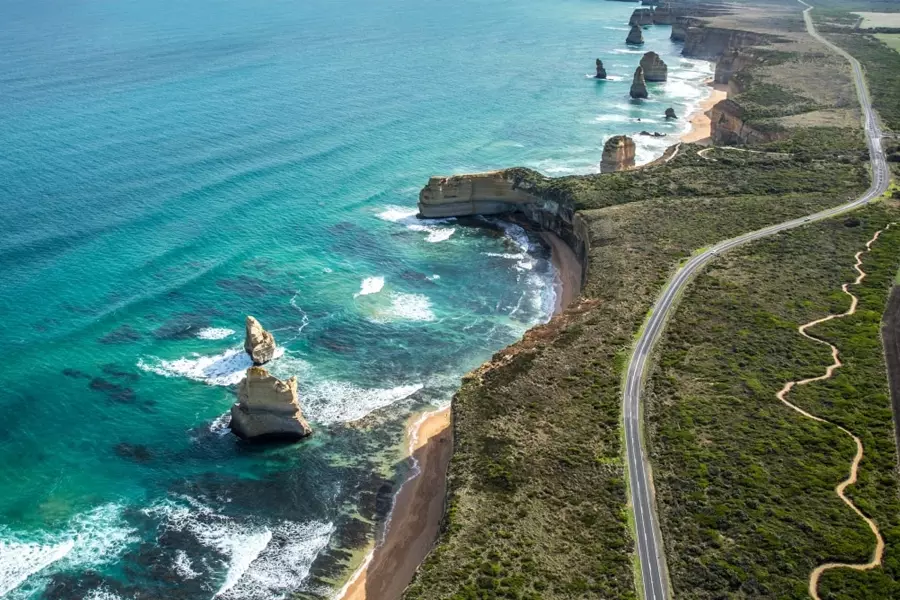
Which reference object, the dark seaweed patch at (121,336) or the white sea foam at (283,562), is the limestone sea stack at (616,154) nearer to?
the dark seaweed patch at (121,336)

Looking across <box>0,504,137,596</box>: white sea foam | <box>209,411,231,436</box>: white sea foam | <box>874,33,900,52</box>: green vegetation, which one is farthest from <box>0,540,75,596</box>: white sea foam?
<box>874,33,900,52</box>: green vegetation

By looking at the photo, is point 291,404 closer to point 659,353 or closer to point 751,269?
point 659,353

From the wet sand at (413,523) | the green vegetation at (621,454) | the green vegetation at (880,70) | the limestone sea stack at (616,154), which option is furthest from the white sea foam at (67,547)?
the green vegetation at (880,70)

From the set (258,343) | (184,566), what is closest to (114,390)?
(258,343)

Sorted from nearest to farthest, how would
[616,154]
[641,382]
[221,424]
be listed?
[641,382] < [221,424] < [616,154]

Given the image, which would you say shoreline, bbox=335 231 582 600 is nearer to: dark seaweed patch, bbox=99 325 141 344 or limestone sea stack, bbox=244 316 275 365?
limestone sea stack, bbox=244 316 275 365

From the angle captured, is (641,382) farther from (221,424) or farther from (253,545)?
(221,424)
